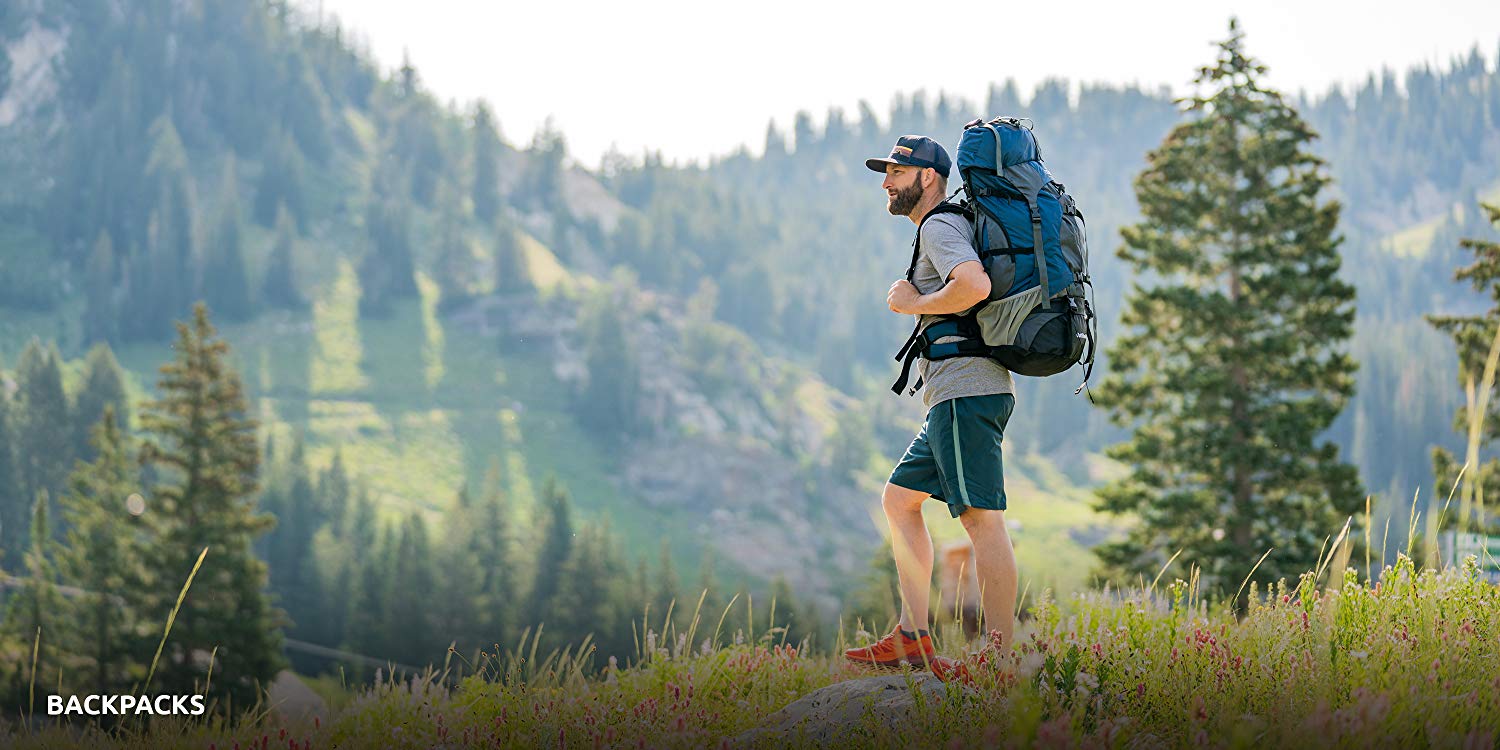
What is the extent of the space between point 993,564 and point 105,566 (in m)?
42.1

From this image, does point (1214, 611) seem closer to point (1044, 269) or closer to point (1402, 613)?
point (1402, 613)

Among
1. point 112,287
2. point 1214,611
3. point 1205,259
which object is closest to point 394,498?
point 112,287

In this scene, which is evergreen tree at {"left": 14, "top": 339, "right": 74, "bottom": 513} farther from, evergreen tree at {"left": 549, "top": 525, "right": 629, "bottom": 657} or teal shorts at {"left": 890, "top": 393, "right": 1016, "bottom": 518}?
teal shorts at {"left": 890, "top": 393, "right": 1016, "bottom": 518}

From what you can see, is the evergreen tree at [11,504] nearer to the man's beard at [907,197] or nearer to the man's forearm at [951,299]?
the man's beard at [907,197]

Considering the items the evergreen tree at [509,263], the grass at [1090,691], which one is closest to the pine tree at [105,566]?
the grass at [1090,691]

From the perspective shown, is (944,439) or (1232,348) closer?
(944,439)

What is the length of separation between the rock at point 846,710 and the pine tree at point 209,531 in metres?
33.1

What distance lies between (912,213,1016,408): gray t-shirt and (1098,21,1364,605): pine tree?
22.7 metres

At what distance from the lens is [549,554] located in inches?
3693

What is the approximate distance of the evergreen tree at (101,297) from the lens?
158 m

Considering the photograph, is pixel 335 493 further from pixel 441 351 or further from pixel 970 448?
pixel 970 448

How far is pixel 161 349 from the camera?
519ft

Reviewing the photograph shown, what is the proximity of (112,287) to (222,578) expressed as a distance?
472ft

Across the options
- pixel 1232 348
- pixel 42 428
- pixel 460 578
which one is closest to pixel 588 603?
pixel 460 578
